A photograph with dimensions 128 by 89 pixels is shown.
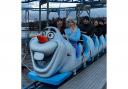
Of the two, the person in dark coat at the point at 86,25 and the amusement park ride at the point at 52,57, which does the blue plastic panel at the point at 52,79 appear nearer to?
the amusement park ride at the point at 52,57

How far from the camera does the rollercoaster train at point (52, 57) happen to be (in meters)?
1.60

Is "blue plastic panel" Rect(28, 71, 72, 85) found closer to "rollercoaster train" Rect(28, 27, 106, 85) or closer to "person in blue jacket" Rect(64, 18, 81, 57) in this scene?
"rollercoaster train" Rect(28, 27, 106, 85)

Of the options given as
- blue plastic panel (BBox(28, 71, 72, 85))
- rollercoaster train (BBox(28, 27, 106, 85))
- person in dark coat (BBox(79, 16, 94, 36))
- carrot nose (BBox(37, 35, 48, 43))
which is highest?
person in dark coat (BBox(79, 16, 94, 36))

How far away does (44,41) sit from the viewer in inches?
64.4

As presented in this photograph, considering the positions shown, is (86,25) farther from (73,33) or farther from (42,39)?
(42,39)

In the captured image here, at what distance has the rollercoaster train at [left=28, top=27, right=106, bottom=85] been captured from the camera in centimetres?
160

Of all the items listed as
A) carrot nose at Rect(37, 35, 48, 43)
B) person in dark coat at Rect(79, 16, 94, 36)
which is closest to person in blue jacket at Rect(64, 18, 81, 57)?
person in dark coat at Rect(79, 16, 94, 36)

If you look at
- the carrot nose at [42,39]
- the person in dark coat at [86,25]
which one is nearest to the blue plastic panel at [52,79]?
the carrot nose at [42,39]

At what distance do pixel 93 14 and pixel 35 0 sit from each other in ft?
0.94

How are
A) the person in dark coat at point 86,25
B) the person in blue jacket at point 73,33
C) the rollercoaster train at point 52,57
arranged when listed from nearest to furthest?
the person in dark coat at point 86,25 < the rollercoaster train at point 52,57 < the person in blue jacket at point 73,33

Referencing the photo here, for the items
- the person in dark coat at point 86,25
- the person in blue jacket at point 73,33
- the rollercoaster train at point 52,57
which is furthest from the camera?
the person in blue jacket at point 73,33

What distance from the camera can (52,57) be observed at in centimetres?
169
